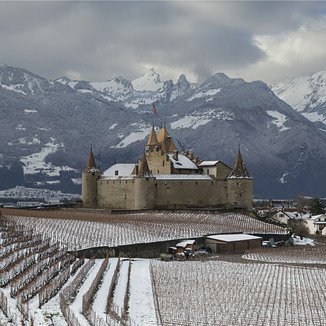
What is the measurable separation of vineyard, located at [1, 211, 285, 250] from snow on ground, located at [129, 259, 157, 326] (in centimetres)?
904

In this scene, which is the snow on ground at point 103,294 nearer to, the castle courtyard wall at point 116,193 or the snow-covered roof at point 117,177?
the castle courtyard wall at point 116,193

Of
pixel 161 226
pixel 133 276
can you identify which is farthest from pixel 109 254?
pixel 161 226

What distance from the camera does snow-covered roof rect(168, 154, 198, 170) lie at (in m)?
100

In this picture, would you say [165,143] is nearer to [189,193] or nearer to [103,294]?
[189,193]

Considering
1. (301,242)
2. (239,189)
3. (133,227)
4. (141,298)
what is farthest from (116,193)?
(141,298)

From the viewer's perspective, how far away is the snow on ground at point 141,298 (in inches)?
1350

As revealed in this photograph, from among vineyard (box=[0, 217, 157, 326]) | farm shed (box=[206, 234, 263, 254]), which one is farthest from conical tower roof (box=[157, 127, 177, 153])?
vineyard (box=[0, 217, 157, 326])

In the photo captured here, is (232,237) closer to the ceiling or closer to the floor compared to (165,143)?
closer to the floor

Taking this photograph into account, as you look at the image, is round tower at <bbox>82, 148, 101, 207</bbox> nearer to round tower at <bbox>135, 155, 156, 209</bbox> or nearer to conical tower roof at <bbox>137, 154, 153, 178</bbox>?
round tower at <bbox>135, 155, 156, 209</bbox>

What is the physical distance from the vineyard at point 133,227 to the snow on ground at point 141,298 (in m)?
9.04

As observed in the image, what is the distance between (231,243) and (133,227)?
40.1 ft

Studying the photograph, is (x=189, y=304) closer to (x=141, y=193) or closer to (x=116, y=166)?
(x=141, y=193)

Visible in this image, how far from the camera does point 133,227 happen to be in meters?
72.9

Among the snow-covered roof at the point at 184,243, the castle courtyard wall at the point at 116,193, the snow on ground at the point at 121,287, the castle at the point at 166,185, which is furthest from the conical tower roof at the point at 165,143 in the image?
the snow on ground at the point at 121,287
